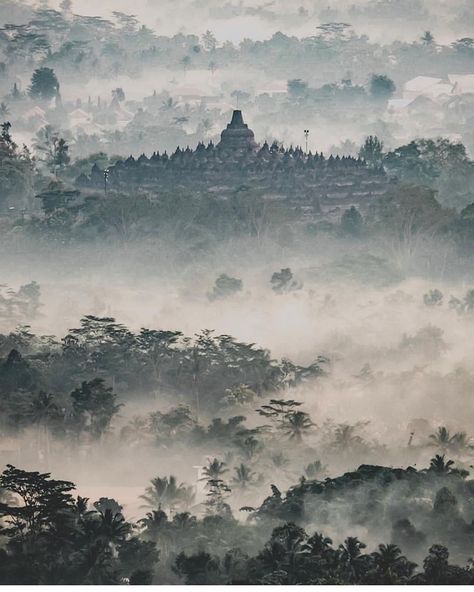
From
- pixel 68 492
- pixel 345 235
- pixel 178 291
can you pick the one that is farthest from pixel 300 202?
pixel 68 492

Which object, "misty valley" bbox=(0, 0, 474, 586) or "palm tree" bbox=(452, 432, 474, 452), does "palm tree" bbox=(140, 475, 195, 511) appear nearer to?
"misty valley" bbox=(0, 0, 474, 586)

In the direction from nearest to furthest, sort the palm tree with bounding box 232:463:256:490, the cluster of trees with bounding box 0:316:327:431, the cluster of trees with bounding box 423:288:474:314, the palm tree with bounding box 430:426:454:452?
1. the palm tree with bounding box 232:463:256:490
2. the palm tree with bounding box 430:426:454:452
3. the cluster of trees with bounding box 0:316:327:431
4. the cluster of trees with bounding box 423:288:474:314

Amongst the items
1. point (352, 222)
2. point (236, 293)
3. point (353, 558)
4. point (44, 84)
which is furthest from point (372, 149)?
point (353, 558)

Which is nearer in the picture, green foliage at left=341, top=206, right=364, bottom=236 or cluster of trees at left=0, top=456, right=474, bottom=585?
cluster of trees at left=0, top=456, right=474, bottom=585

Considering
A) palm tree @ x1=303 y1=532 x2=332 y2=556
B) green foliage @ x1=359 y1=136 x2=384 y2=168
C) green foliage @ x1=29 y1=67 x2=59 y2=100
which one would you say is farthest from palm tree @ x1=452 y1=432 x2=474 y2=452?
green foliage @ x1=29 y1=67 x2=59 y2=100

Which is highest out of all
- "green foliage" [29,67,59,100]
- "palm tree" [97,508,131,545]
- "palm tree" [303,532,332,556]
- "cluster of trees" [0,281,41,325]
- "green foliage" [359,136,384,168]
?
"green foliage" [29,67,59,100]

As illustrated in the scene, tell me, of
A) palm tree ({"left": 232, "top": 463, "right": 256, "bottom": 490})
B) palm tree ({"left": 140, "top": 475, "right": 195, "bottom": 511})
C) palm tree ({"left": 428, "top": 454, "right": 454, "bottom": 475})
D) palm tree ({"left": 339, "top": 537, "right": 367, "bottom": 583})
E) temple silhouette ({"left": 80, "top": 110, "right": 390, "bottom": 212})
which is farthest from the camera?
temple silhouette ({"left": 80, "top": 110, "right": 390, "bottom": 212})

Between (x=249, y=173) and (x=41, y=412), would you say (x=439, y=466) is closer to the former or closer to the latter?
(x=41, y=412)

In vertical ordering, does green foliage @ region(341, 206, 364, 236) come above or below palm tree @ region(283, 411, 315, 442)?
above
